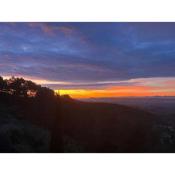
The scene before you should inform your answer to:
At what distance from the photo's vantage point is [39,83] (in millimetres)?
6902

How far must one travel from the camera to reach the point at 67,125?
6926 millimetres

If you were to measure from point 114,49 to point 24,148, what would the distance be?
1.86 metres

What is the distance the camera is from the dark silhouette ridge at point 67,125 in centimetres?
688

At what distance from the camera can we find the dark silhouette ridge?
6.88 m
